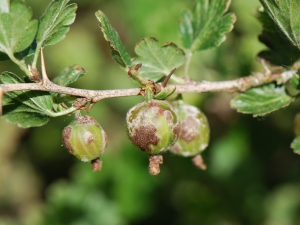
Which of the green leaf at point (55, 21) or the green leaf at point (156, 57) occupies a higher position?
the green leaf at point (55, 21)

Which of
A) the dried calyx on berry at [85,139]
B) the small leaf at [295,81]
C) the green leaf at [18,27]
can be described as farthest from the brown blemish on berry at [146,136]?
the small leaf at [295,81]

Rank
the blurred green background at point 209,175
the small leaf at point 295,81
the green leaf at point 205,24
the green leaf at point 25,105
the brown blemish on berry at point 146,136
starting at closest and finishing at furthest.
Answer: the brown blemish on berry at point 146,136, the green leaf at point 25,105, the small leaf at point 295,81, the green leaf at point 205,24, the blurred green background at point 209,175

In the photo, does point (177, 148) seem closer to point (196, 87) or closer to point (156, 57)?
point (196, 87)

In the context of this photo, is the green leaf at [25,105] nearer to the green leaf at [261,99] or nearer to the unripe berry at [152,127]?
the unripe berry at [152,127]

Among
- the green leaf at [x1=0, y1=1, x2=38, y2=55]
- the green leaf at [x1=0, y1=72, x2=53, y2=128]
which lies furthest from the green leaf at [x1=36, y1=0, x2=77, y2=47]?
the green leaf at [x1=0, y1=72, x2=53, y2=128]

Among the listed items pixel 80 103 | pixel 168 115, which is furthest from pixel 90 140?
pixel 168 115

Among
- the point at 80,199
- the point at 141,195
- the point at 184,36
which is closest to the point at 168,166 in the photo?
the point at 141,195
